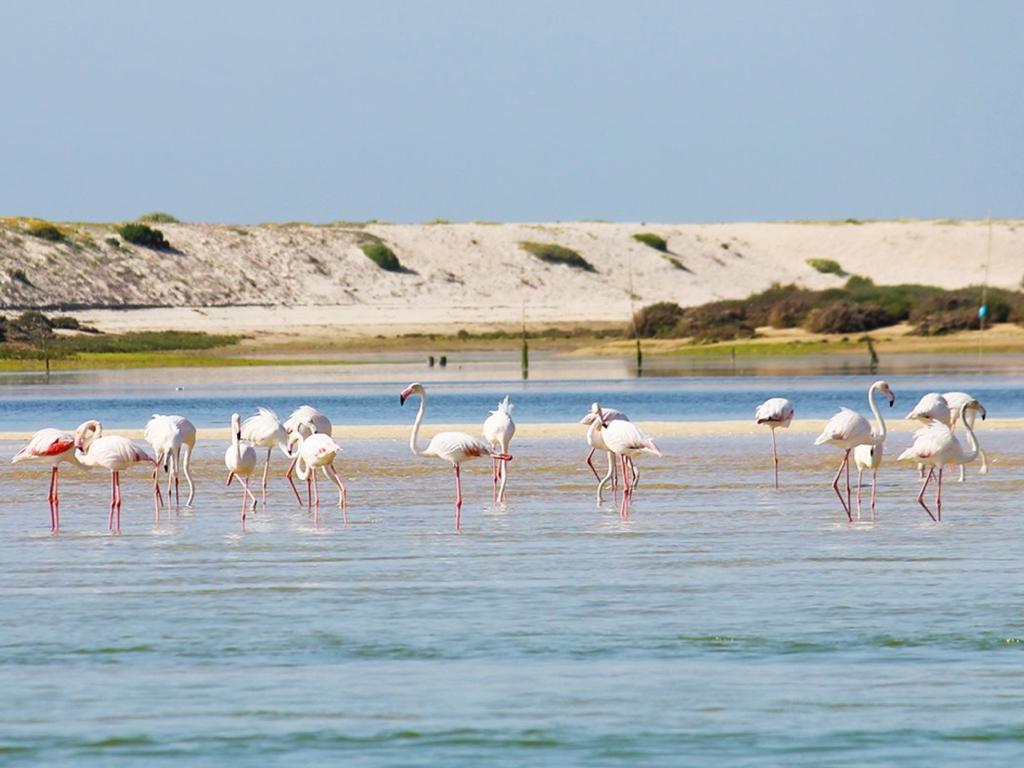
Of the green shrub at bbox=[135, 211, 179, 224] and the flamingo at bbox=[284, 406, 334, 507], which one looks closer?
the flamingo at bbox=[284, 406, 334, 507]

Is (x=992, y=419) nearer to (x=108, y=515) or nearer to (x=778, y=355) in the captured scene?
(x=108, y=515)

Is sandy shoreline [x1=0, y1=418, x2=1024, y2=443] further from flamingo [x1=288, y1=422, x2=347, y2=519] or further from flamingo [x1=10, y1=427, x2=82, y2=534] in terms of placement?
flamingo [x1=10, y1=427, x2=82, y2=534]

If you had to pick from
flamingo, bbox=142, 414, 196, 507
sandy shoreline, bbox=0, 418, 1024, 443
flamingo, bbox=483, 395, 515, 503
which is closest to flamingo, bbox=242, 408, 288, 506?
flamingo, bbox=142, 414, 196, 507

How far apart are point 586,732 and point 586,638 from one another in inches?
83.9

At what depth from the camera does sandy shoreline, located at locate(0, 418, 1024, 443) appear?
89.4 feet

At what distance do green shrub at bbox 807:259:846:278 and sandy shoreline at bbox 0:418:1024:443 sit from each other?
253 ft

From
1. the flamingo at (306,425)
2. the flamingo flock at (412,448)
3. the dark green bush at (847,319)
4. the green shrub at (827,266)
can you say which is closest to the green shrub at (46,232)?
the dark green bush at (847,319)

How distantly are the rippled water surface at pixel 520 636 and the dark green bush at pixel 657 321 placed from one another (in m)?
48.9

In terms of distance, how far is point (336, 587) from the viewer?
12758 millimetres

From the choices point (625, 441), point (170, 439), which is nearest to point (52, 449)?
point (170, 439)

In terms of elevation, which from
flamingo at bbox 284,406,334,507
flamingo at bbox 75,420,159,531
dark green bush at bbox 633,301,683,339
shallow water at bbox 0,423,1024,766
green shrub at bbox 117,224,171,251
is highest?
green shrub at bbox 117,224,171,251

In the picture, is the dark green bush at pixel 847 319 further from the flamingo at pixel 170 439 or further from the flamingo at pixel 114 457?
the flamingo at pixel 114 457

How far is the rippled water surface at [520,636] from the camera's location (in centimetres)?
849

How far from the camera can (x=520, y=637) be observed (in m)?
10.8
